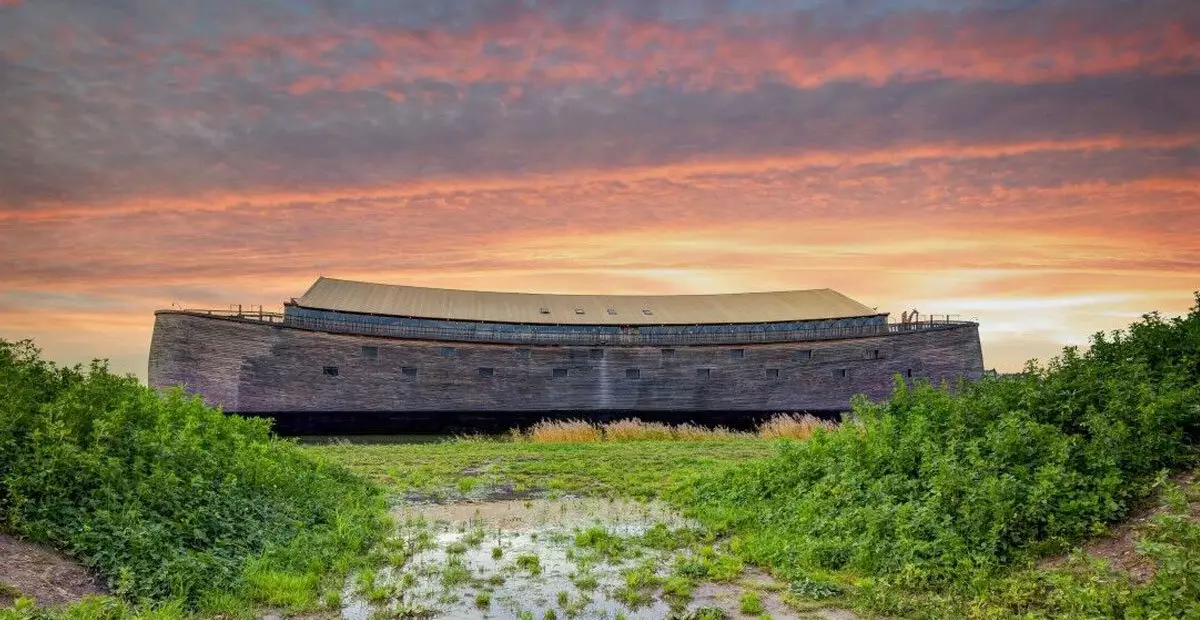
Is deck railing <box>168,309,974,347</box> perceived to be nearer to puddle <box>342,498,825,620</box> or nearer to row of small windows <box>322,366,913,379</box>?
row of small windows <box>322,366,913,379</box>

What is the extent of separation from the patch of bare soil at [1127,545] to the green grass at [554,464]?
752 cm

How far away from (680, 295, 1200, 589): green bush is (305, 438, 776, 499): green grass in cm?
435

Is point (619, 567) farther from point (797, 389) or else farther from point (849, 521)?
point (797, 389)

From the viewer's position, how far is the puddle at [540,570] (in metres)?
7.77

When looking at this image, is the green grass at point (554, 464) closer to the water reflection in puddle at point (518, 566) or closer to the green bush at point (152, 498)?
the water reflection in puddle at point (518, 566)

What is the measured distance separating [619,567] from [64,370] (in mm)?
8075

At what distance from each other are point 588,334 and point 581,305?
5130mm

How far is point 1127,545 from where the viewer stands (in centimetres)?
774

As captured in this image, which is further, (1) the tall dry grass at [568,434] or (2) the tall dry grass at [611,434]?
(2) the tall dry grass at [611,434]

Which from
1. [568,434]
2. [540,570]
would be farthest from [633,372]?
[540,570]

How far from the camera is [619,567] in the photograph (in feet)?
30.5

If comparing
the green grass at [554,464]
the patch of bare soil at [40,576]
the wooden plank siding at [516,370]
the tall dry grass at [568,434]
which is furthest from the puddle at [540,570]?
the wooden plank siding at [516,370]

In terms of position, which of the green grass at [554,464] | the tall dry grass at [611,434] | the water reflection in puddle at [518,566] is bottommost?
the water reflection in puddle at [518,566]

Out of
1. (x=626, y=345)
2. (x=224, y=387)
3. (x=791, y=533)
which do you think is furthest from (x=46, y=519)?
(x=626, y=345)
